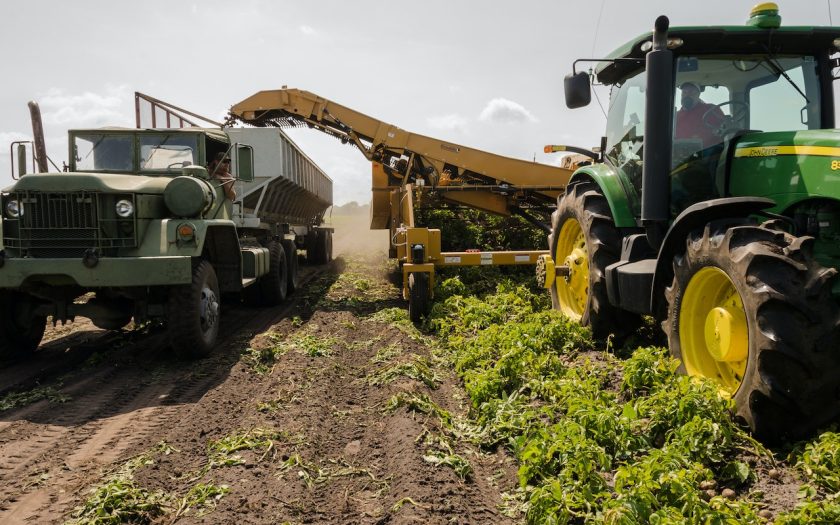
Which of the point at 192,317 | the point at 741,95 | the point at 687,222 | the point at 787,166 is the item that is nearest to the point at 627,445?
the point at 687,222

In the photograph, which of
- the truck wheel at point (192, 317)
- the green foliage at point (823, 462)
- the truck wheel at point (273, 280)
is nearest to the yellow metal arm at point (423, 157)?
the truck wheel at point (273, 280)

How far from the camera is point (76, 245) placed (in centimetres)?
601

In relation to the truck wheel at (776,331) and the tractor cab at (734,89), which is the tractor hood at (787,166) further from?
the truck wheel at (776,331)

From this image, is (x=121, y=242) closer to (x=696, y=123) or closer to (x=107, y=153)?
(x=107, y=153)

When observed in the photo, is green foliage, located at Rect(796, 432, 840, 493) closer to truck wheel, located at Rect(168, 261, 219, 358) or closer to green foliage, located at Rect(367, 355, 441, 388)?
green foliage, located at Rect(367, 355, 441, 388)

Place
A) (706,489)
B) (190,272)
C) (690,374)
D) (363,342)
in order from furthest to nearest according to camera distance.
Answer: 1. (363,342)
2. (190,272)
3. (690,374)
4. (706,489)

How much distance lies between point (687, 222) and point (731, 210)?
0.30 m

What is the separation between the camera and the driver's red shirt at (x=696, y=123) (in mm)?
4719

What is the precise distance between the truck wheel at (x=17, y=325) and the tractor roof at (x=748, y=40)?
661 centimetres

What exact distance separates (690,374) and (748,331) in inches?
28.4

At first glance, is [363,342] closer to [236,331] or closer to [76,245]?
[236,331]

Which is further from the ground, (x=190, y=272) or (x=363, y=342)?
(x=190, y=272)

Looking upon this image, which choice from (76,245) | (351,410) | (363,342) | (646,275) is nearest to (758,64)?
(646,275)

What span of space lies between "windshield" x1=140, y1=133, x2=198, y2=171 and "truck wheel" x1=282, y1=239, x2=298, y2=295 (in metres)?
3.43
